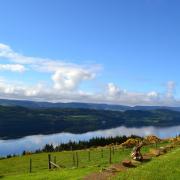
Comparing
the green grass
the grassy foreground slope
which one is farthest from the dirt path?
the green grass

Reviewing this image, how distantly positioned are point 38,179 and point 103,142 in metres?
129

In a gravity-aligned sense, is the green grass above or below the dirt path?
below

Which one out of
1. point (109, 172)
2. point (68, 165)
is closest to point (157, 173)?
point (109, 172)

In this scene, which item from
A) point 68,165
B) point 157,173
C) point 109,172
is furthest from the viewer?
point 68,165

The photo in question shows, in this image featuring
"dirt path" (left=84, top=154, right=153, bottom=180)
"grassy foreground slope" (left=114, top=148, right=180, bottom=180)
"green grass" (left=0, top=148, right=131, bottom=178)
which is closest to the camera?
"grassy foreground slope" (left=114, top=148, right=180, bottom=180)

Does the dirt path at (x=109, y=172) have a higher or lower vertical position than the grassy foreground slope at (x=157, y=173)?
lower

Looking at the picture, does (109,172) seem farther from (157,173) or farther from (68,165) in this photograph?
(68,165)

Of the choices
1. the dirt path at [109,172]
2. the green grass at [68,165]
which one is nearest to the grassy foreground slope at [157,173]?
the dirt path at [109,172]

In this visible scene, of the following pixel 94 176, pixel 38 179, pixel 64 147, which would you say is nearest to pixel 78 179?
pixel 94 176

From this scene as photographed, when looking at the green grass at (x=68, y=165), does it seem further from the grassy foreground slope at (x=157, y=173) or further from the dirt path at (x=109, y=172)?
the grassy foreground slope at (x=157, y=173)

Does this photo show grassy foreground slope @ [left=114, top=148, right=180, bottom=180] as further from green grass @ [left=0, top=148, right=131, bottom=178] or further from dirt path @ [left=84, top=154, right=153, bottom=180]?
green grass @ [left=0, top=148, right=131, bottom=178]

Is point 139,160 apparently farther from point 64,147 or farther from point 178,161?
point 64,147

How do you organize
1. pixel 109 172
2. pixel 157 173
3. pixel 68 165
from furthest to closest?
pixel 68 165
pixel 109 172
pixel 157 173

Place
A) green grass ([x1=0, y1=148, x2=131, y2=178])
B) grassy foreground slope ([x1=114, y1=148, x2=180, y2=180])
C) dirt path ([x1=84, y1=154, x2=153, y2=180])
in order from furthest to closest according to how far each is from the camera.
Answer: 1. green grass ([x1=0, y1=148, x2=131, y2=178])
2. dirt path ([x1=84, y1=154, x2=153, y2=180])
3. grassy foreground slope ([x1=114, y1=148, x2=180, y2=180])
